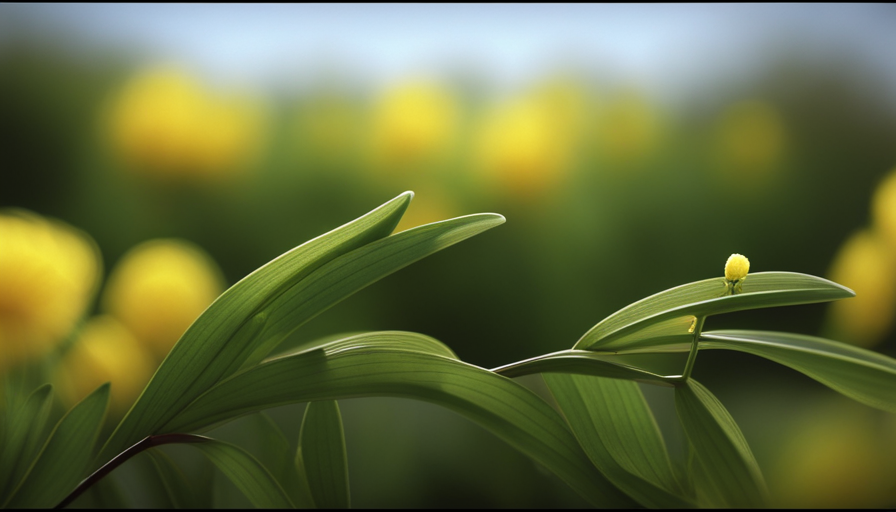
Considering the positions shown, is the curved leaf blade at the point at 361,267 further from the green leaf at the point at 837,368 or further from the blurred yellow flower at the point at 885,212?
the blurred yellow flower at the point at 885,212

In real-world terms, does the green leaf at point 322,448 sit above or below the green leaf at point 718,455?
below

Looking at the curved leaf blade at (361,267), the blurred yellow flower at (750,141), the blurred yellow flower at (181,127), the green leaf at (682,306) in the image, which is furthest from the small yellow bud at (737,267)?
the blurred yellow flower at (181,127)

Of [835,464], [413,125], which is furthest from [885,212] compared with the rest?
[413,125]

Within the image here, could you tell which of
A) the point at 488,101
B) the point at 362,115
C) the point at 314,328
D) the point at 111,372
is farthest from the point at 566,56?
the point at 111,372

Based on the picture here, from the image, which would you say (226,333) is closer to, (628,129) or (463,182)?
(463,182)

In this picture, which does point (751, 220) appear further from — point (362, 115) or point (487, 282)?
point (362, 115)
